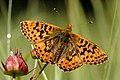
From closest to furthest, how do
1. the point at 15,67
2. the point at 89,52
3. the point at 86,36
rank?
1. the point at 15,67
2. the point at 89,52
3. the point at 86,36

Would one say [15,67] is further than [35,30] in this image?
No

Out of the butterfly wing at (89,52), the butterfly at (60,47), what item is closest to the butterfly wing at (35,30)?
the butterfly at (60,47)

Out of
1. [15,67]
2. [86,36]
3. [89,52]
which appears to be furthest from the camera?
[86,36]

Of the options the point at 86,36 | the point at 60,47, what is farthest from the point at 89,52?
the point at 86,36

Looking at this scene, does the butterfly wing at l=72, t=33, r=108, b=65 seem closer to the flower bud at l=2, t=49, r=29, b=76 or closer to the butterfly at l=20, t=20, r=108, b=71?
the butterfly at l=20, t=20, r=108, b=71

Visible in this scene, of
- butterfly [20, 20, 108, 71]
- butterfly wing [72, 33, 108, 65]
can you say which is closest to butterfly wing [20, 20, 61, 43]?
butterfly [20, 20, 108, 71]

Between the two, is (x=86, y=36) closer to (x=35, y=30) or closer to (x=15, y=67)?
(x=35, y=30)

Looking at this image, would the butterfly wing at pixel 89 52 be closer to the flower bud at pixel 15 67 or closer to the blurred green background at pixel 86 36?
the blurred green background at pixel 86 36

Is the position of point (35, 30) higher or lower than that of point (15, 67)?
higher
